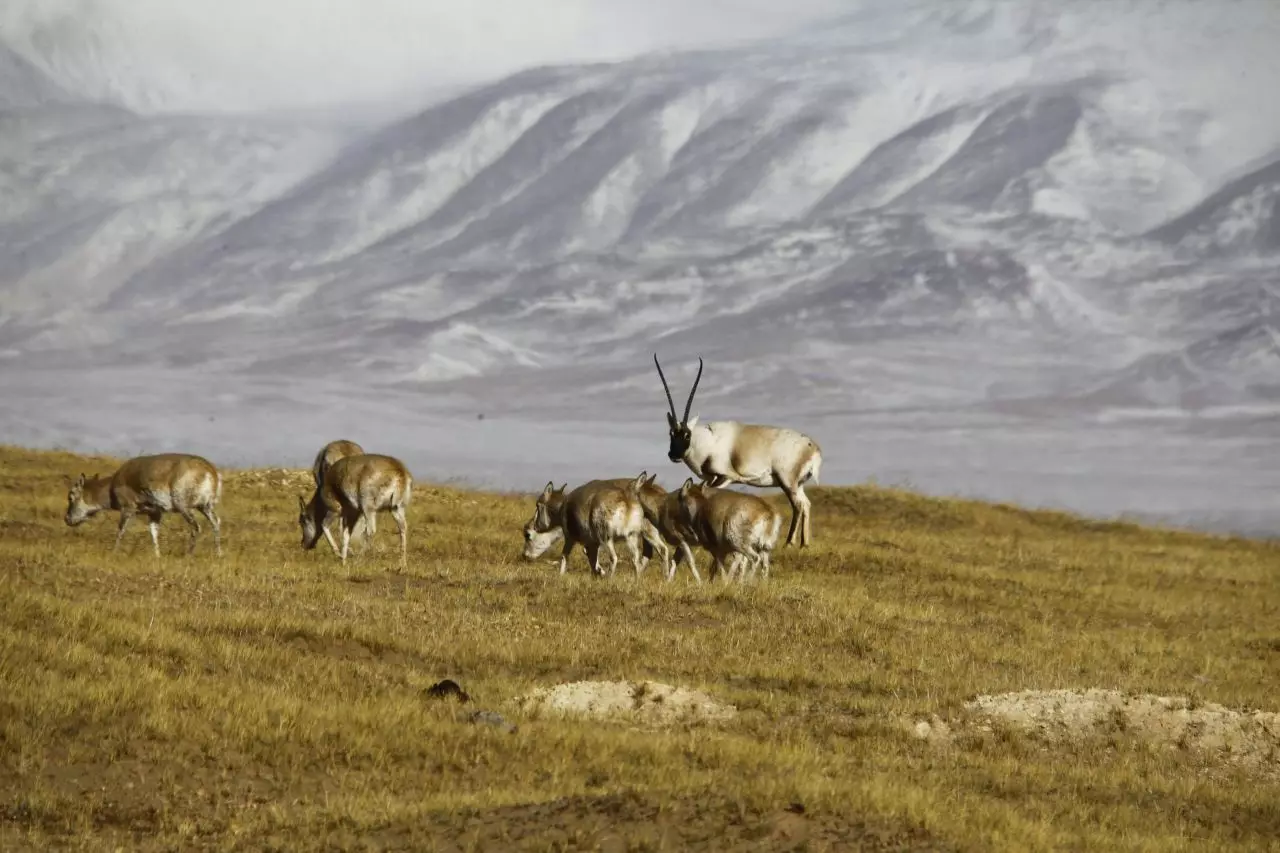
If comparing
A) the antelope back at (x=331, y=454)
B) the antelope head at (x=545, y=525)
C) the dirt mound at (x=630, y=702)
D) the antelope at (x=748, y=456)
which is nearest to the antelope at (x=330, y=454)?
the antelope back at (x=331, y=454)

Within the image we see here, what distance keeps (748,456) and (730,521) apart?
8.11 m

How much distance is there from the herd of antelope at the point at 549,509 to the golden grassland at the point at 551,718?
29.9 inches

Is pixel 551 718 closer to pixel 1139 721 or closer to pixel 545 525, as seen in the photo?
pixel 1139 721

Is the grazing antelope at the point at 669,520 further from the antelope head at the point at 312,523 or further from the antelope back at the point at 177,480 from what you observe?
the antelope back at the point at 177,480

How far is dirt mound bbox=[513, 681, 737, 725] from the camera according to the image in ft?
51.2

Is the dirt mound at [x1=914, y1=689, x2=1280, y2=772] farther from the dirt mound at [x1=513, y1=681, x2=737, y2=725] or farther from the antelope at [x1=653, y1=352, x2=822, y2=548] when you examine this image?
the antelope at [x1=653, y1=352, x2=822, y2=548]

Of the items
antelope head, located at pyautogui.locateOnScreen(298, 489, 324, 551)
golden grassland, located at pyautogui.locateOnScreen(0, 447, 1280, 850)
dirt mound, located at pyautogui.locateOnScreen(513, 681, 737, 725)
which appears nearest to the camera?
golden grassland, located at pyautogui.locateOnScreen(0, 447, 1280, 850)

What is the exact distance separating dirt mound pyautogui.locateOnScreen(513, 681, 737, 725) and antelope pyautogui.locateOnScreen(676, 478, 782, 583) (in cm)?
732

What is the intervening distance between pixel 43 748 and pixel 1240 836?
9642 millimetres

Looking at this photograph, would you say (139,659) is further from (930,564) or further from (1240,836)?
(930,564)

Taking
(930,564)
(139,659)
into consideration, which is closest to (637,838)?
(139,659)

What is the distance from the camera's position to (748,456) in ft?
104

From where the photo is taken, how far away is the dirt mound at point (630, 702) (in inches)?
615

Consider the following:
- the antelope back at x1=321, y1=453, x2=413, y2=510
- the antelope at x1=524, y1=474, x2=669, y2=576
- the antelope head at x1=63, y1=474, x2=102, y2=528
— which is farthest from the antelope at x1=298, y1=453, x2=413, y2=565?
the antelope head at x1=63, y1=474, x2=102, y2=528
